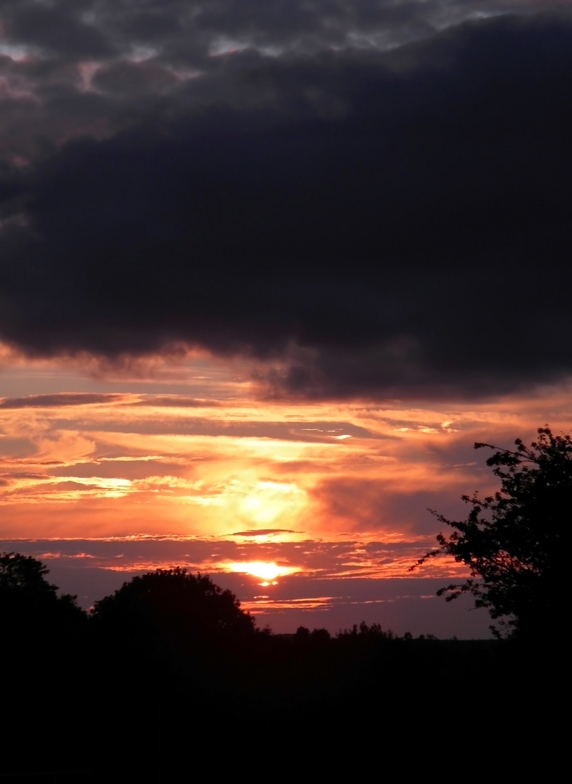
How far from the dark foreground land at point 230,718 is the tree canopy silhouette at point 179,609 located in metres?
32.9

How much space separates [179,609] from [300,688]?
1508 inches

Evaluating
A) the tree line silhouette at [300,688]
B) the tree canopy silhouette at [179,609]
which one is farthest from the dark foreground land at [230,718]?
the tree canopy silhouette at [179,609]

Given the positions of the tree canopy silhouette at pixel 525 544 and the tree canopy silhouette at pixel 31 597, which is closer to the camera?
the tree canopy silhouette at pixel 525 544

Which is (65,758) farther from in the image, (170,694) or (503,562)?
(503,562)

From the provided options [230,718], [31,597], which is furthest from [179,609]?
[230,718]

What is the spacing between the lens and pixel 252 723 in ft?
162

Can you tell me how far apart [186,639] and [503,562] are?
2667 inches

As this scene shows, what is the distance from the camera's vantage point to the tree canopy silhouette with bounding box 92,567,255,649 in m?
88.4

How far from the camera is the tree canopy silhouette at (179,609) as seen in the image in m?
88.4

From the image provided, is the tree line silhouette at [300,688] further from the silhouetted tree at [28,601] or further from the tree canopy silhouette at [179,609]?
the tree canopy silhouette at [179,609]

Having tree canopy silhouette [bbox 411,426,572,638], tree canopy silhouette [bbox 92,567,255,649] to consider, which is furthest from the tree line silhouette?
tree canopy silhouette [bbox 92,567,255,649]

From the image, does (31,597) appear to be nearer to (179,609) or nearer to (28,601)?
(28,601)

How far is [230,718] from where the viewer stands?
50031 mm

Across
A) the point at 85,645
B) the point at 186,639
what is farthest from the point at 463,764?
the point at 186,639
